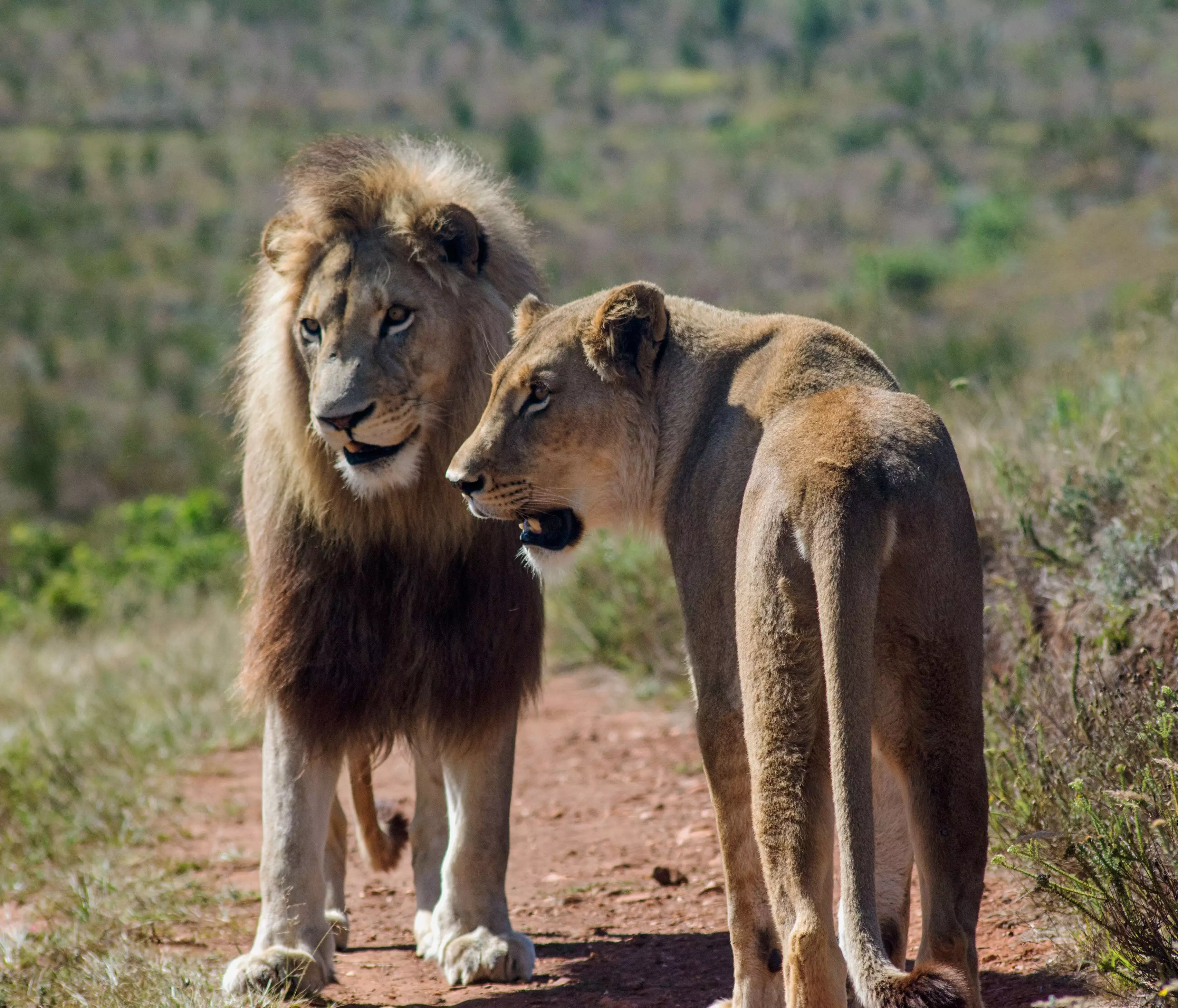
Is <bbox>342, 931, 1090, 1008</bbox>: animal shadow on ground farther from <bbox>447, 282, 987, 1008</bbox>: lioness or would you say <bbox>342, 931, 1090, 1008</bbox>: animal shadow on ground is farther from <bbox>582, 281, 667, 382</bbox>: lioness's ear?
<bbox>582, 281, 667, 382</bbox>: lioness's ear

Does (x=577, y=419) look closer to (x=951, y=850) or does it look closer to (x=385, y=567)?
(x=385, y=567)

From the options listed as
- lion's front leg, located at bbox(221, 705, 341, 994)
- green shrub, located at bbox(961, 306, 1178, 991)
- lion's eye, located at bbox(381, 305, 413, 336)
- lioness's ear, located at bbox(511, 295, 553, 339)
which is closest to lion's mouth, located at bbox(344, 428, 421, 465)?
lion's eye, located at bbox(381, 305, 413, 336)

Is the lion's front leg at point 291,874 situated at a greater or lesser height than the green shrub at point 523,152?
lesser

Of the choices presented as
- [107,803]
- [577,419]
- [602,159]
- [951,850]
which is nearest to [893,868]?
[951,850]

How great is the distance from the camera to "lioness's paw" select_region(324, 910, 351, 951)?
5.07m

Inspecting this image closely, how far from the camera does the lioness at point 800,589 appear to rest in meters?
3.02

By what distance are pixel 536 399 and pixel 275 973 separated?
6.23 ft

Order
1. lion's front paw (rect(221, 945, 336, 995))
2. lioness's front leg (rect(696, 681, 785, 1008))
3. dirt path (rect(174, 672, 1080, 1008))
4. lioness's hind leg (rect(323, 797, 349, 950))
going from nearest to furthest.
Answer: lioness's front leg (rect(696, 681, 785, 1008)) → lion's front paw (rect(221, 945, 336, 995)) → dirt path (rect(174, 672, 1080, 1008)) → lioness's hind leg (rect(323, 797, 349, 950))

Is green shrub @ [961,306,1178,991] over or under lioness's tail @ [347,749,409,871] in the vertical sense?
over

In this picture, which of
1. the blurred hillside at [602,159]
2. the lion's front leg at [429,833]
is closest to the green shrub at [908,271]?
the blurred hillside at [602,159]

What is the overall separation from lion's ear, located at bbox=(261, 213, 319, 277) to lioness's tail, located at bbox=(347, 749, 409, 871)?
170 cm

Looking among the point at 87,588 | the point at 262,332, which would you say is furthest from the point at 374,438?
the point at 87,588

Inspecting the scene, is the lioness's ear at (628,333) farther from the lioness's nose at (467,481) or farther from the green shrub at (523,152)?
the green shrub at (523,152)

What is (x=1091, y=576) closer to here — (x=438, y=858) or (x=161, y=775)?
(x=438, y=858)
